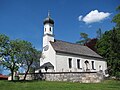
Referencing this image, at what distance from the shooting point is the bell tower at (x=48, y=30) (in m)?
45.2

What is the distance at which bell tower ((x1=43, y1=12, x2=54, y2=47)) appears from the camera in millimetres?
45231

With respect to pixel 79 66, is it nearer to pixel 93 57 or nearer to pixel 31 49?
pixel 93 57

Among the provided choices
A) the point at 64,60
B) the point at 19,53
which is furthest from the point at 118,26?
the point at 19,53

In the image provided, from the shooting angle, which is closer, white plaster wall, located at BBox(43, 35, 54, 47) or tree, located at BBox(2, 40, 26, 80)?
tree, located at BBox(2, 40, 26, 80)

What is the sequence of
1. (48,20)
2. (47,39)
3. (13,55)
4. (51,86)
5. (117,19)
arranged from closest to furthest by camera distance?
(51,86)
(13,55)
(117,19)
(47,39)
(48,20)

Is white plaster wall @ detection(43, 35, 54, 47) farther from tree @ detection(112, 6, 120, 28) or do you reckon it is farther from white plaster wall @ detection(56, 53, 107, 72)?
tree @ detection(112, 6, 120, 28)

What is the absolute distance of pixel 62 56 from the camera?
141 feet

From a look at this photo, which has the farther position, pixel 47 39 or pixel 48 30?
pixel 48 30

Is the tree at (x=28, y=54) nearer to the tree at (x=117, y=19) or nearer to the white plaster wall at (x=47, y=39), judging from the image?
the white plaster wall at (x=47, y=39)

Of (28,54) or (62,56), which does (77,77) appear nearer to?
(28,54)

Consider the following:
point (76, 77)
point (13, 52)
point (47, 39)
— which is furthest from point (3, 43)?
point (47, 39)

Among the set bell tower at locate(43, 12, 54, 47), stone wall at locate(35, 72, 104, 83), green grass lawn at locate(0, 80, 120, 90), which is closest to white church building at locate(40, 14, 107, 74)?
bell tower at locate(43, 12, 54, 47)

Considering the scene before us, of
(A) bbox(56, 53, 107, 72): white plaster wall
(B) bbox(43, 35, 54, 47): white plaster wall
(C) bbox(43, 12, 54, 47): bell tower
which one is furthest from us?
(C) bbox(43, 12, 54, 47): bell tower

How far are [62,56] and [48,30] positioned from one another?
6715 millimetres
